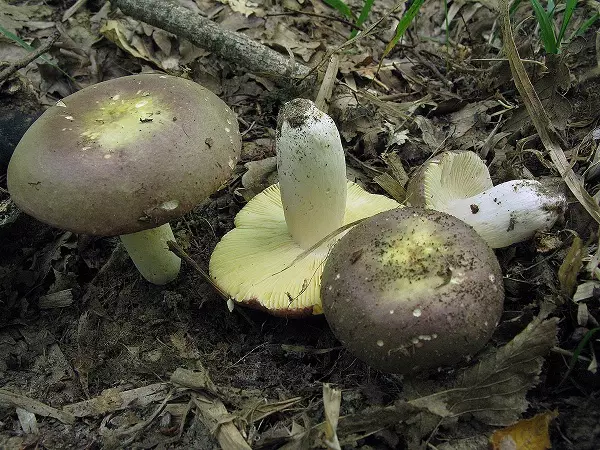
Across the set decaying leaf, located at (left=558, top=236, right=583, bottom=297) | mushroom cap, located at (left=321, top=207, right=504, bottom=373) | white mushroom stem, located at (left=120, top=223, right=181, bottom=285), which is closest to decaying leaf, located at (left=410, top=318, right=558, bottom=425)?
mushroom cap, located at (left=321, top=207, right=504, bottom=373)

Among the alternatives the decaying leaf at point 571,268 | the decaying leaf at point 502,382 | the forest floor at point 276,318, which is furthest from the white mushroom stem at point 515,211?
the decaying leaf at point 502,382

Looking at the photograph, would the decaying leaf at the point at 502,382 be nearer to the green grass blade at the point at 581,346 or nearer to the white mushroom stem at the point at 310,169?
the green grass blade at the point at 581,346

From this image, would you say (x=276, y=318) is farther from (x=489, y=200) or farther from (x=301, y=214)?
(x=489, y=200)


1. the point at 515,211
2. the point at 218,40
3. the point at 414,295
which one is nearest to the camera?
the point at 414,295

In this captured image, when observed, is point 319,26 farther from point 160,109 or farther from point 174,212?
point 174,212

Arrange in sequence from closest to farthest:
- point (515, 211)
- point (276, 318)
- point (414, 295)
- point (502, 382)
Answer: point (414, 295)
point (502, 382)
point (515, 211)
point (276, 318)

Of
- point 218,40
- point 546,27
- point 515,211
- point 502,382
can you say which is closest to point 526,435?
point 502,382

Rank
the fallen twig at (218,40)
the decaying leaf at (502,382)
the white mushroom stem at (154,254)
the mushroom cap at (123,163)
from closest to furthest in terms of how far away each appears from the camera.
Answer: the decaying leaf at (502,382)
the mushroom cap at (123,163)
the white mushroom stem at (154,254)
the fallen twig at (218,40)
